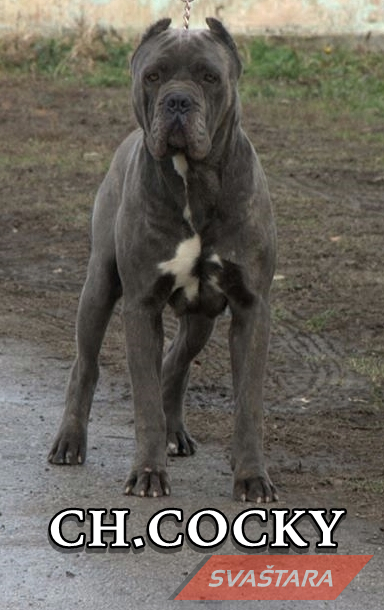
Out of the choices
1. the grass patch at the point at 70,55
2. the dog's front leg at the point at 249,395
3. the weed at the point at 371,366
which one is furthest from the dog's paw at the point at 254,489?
the grass patch at the point at 70,55

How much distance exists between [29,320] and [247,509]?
3.65m

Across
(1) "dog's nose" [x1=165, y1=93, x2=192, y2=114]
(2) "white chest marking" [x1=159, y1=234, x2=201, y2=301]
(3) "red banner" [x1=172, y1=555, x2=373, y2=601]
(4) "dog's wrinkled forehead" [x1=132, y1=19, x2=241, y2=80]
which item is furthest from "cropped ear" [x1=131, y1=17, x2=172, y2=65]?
(3) "red banner" [x1=172, y1=555, x2=373, y2=601]

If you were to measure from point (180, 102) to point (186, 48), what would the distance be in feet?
0.83

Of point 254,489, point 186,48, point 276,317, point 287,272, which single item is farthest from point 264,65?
point 254,489

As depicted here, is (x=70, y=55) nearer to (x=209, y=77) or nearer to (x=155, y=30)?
(x=155, y=30)

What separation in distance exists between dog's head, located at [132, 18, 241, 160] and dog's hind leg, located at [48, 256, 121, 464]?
0.79 m

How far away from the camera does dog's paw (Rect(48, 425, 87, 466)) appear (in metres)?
6.94

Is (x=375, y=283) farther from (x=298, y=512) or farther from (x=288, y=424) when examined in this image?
(x=298, y=512)

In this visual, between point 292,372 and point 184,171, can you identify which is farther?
point 292,372

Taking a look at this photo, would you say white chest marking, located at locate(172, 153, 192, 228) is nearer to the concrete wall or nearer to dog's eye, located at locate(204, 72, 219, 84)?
dog's eye, located at locate(204, 72, 219, 84)

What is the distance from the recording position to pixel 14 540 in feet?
19.4

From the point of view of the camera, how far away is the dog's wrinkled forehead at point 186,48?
6.28 meters

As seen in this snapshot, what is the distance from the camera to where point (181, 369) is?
7.27 m

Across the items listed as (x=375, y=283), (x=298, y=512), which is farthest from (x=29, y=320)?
(x=298, y=512)
